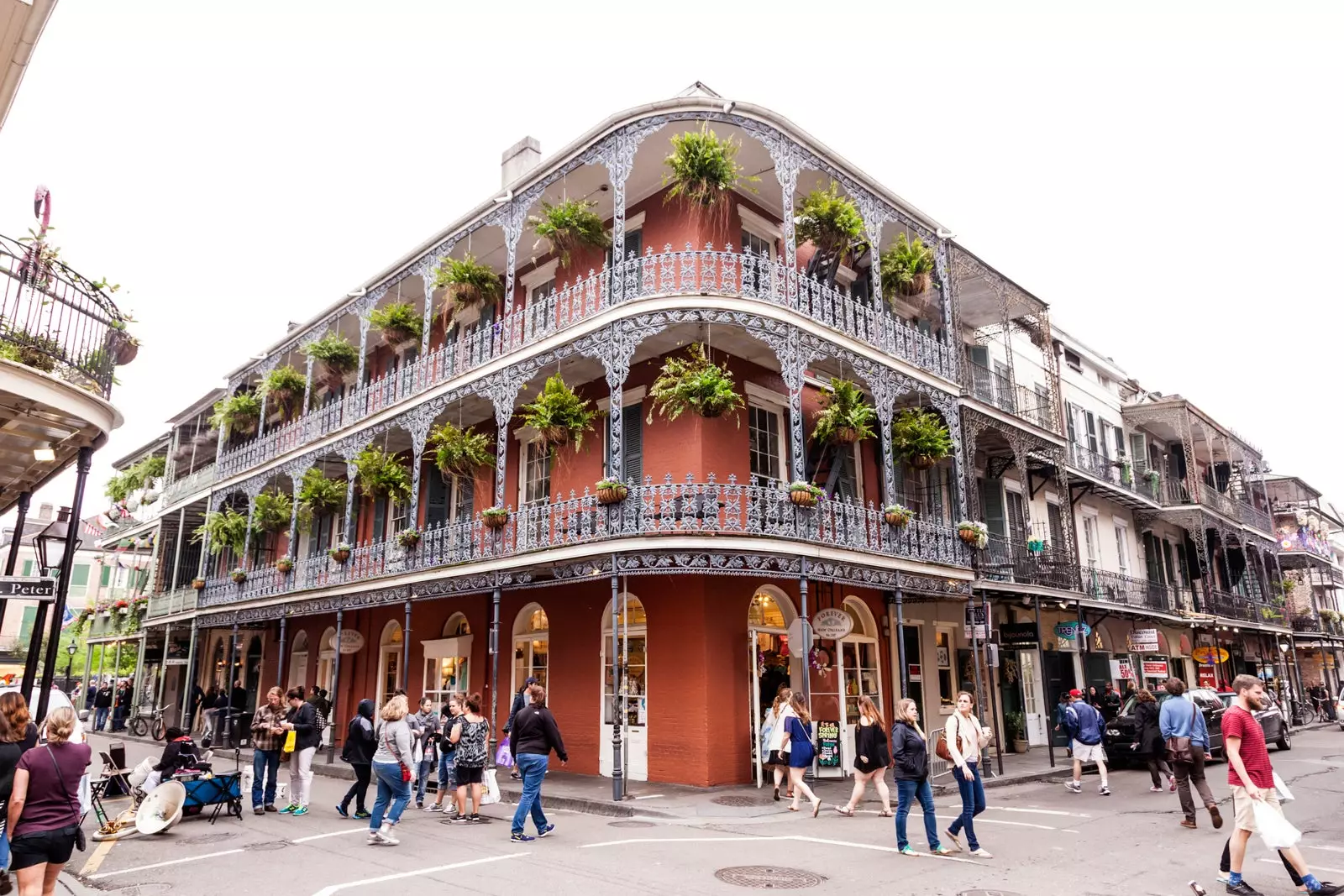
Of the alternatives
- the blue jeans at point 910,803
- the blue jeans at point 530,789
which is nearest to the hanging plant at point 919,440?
the blue jeans at point 910,803

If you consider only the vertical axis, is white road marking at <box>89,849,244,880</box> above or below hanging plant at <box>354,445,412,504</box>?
below

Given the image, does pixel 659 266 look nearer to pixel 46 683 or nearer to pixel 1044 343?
pixel 46 683

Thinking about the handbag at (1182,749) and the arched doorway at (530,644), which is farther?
the arched doorway at (530,644)

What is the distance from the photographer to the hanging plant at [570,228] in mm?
15211

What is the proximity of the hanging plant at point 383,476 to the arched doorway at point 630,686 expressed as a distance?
544 cm

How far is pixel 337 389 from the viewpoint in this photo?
23.7 metres

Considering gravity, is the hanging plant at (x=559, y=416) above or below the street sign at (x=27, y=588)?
above

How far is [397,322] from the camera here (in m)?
18.8

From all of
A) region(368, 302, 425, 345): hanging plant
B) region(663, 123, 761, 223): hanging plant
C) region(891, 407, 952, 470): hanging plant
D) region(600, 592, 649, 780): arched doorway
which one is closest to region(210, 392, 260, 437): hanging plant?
region(368, 302, 425, 345): hanging plant

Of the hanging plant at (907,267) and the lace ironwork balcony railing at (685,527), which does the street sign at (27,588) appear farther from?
the hanging plant at (907,267)

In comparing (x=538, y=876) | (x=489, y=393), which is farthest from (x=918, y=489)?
(x=538, y=876)

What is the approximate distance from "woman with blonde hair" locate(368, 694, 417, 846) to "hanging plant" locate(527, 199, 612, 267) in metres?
8.96

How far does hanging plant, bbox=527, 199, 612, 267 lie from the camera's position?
15.2 meters

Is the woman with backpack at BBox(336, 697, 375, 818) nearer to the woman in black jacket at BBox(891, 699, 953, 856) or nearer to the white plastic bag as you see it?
the woman in black jacket at BBox(891, 699, 953, 856)
